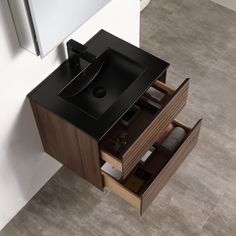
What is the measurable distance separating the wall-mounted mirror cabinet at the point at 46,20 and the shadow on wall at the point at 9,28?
2cm

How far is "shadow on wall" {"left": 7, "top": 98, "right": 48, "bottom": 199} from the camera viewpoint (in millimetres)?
2114

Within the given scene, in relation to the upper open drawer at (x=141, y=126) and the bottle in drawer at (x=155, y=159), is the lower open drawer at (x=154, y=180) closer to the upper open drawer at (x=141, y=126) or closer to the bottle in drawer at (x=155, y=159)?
Result: the bottle in drawer at (x=155, y=159)

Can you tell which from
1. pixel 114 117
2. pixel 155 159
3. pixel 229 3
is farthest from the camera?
pixel 229 3

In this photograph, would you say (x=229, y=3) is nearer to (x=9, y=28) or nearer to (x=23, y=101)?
(x=23, y=101)

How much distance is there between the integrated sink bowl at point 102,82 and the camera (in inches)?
84.0

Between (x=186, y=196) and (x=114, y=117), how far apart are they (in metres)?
0.84

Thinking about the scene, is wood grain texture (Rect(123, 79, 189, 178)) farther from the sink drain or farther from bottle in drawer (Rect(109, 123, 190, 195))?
the sink drain

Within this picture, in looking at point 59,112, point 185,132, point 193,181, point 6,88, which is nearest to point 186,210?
point 193,181

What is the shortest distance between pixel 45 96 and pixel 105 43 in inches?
16.6

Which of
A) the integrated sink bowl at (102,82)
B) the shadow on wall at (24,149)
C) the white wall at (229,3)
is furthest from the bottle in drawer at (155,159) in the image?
the white wall at (229,3)

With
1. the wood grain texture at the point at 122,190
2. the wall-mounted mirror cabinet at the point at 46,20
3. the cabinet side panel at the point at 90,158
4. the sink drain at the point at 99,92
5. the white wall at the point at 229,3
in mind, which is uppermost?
the white wall at the point at 229,3

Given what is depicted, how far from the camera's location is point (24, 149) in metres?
2.26

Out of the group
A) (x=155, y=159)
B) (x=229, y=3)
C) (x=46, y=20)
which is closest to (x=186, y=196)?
(x=155, y=159)

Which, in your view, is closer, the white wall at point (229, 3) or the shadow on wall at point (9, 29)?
the shadow on wall at point (9, 29)
